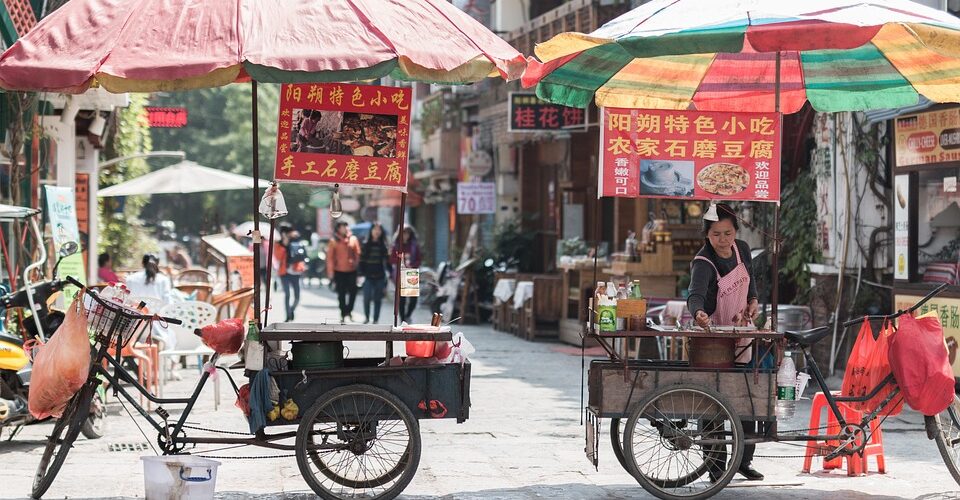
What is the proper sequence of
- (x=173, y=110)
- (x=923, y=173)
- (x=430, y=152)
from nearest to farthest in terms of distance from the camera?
(x=923, y=173) < (x=173, y=110) < (x=430, y=152)

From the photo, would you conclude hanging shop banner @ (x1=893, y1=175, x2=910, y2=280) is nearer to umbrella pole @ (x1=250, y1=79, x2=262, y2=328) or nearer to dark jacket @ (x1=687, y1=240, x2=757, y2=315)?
dark jacket @ (x1=687, y1=240, x2=757, y2=315)

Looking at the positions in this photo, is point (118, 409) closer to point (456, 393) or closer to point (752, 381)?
point (456, 393)

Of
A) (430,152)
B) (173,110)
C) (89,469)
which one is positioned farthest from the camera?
(430,152)

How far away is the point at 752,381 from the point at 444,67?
2.61 meters

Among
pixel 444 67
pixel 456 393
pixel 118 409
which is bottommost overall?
pixel 118 409

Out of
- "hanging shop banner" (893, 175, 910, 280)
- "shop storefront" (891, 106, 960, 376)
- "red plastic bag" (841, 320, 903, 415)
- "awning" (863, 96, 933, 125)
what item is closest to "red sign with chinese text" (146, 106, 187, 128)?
"awning" (863, 96, 933, 125)

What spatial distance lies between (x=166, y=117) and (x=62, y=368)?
806 inches

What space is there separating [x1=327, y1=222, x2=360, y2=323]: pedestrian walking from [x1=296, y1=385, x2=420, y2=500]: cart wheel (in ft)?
44.7

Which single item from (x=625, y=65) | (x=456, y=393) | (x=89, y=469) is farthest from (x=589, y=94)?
(x=89, y=469)

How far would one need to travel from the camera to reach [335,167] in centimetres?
769

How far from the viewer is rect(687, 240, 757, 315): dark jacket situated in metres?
7.98

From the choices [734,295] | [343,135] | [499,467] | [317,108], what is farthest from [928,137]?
[317,108]

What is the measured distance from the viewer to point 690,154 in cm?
769

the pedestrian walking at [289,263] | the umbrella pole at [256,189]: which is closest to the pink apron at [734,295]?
the umbrella pole at [256,189]
